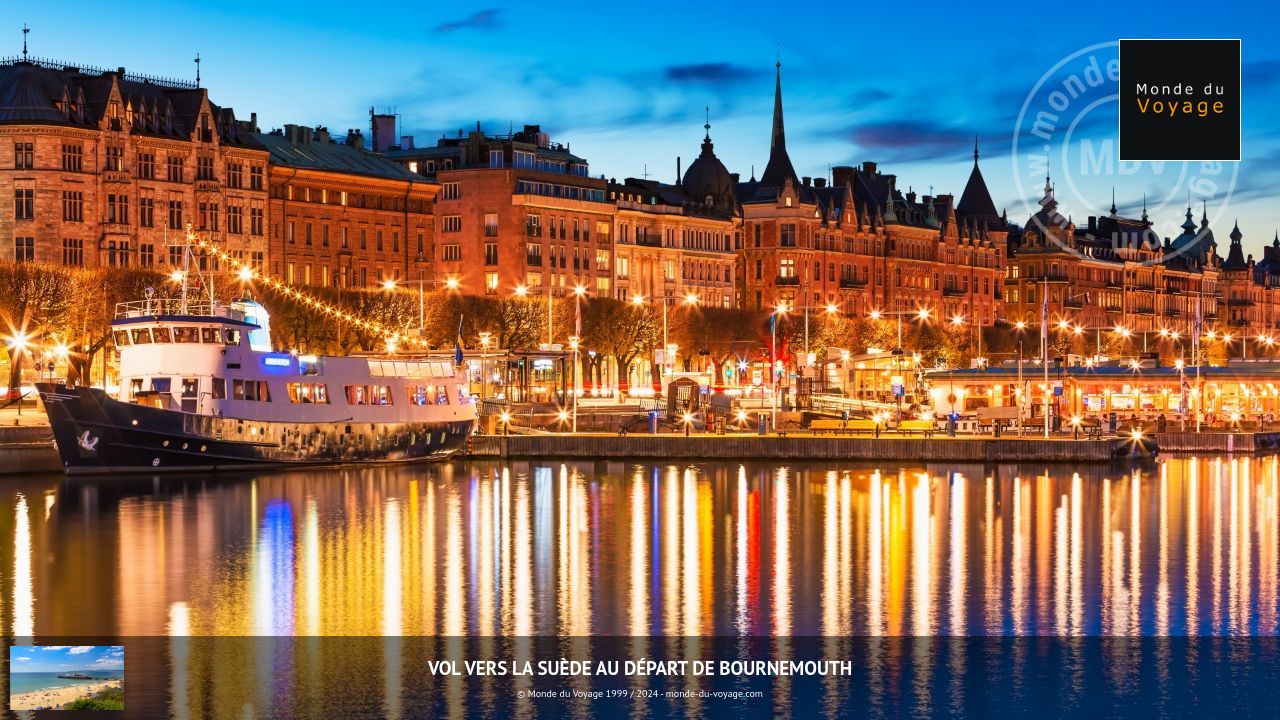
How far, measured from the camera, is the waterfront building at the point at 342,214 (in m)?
128

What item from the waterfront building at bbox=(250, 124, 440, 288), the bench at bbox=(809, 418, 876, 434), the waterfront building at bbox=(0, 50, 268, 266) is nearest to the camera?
the bench at bbox=(809, 418, 876, 434)

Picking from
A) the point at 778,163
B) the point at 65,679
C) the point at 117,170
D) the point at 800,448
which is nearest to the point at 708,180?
the point at 778,163

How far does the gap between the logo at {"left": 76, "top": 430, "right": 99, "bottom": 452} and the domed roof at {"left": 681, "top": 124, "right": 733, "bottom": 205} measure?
10186cm

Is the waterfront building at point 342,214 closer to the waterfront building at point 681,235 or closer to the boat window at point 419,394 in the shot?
the waterfront building at point 681,235

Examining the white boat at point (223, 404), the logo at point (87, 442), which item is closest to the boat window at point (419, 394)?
the white boat at point (223, 404)

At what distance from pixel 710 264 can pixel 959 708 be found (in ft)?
443

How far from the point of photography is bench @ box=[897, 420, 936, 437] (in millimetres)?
97938

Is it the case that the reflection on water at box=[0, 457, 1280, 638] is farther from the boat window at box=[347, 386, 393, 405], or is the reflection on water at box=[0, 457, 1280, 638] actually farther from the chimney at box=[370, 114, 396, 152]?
the chimney at box=[370, 114, 396, 152]

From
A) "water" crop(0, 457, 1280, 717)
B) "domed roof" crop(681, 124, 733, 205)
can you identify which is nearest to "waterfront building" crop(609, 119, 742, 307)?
"domed roof" crop(681, 124, 733, 205)

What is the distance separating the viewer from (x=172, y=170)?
119 metres

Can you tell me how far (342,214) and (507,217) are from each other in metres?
15.7

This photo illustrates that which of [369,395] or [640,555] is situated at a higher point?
[369,395]

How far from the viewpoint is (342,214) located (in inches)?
5187

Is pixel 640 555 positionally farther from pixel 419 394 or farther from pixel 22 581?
pixel 419 394
